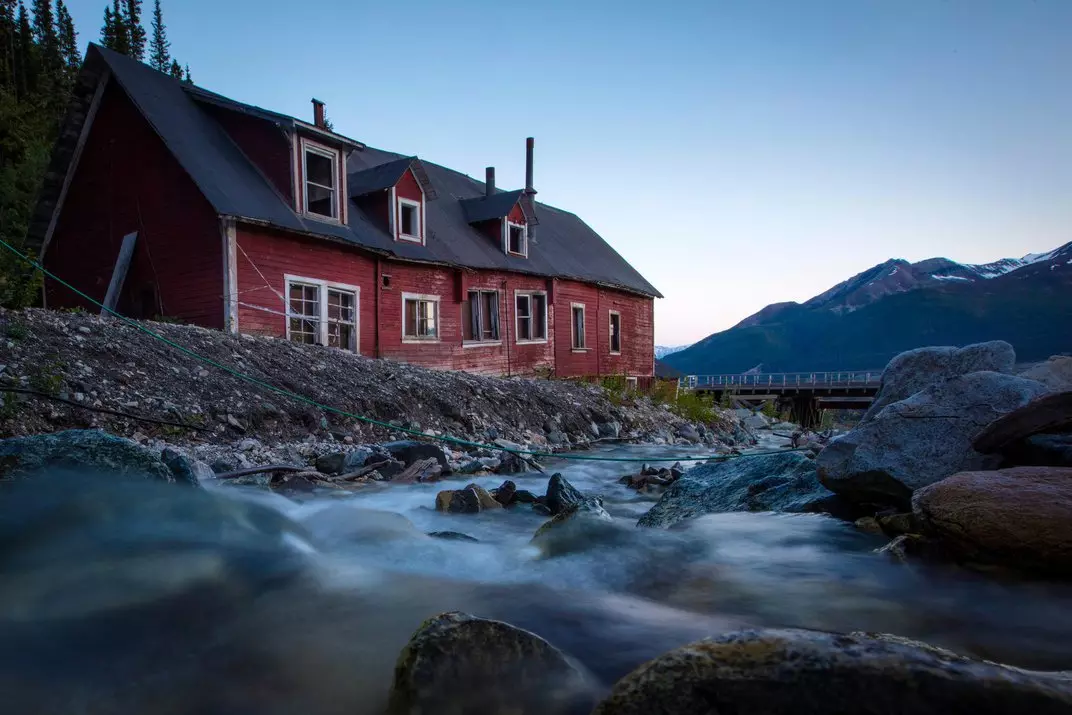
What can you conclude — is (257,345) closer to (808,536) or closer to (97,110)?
(808,536)

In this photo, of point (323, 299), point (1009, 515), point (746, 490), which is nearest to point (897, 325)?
point (323, 299)

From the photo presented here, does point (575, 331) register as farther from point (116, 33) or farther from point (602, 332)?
point (116, 33)

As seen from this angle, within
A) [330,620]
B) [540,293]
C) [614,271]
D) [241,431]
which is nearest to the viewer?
[330,620]

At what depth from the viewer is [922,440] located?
4219 mm

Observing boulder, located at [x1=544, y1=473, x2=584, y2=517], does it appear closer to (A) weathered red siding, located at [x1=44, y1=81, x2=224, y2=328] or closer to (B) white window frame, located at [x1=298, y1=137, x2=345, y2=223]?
(A) weathered red siding, located at [x1=44, y1=81, x2=224, y2=328]

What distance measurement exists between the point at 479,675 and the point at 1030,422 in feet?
12.1

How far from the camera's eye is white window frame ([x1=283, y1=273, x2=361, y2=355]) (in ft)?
41.2

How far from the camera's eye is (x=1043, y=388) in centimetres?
412

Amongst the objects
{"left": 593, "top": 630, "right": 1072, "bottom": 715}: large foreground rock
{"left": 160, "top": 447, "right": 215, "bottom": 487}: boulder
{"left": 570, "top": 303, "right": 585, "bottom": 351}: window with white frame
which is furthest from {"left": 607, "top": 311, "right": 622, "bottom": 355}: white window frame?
{"left": 593, "top": 630, "right": 1072, "bottom": 715}: large foreground rock

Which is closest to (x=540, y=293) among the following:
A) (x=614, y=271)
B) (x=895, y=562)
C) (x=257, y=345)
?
(x=614, y=271)

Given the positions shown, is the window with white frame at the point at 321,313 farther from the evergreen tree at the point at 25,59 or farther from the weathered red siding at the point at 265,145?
the evergreen tree at the point at 25,59

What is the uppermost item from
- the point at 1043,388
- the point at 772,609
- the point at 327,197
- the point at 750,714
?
the point at 327,197

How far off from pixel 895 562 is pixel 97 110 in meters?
17.0

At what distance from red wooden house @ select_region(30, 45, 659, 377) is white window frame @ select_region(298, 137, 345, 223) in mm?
28
